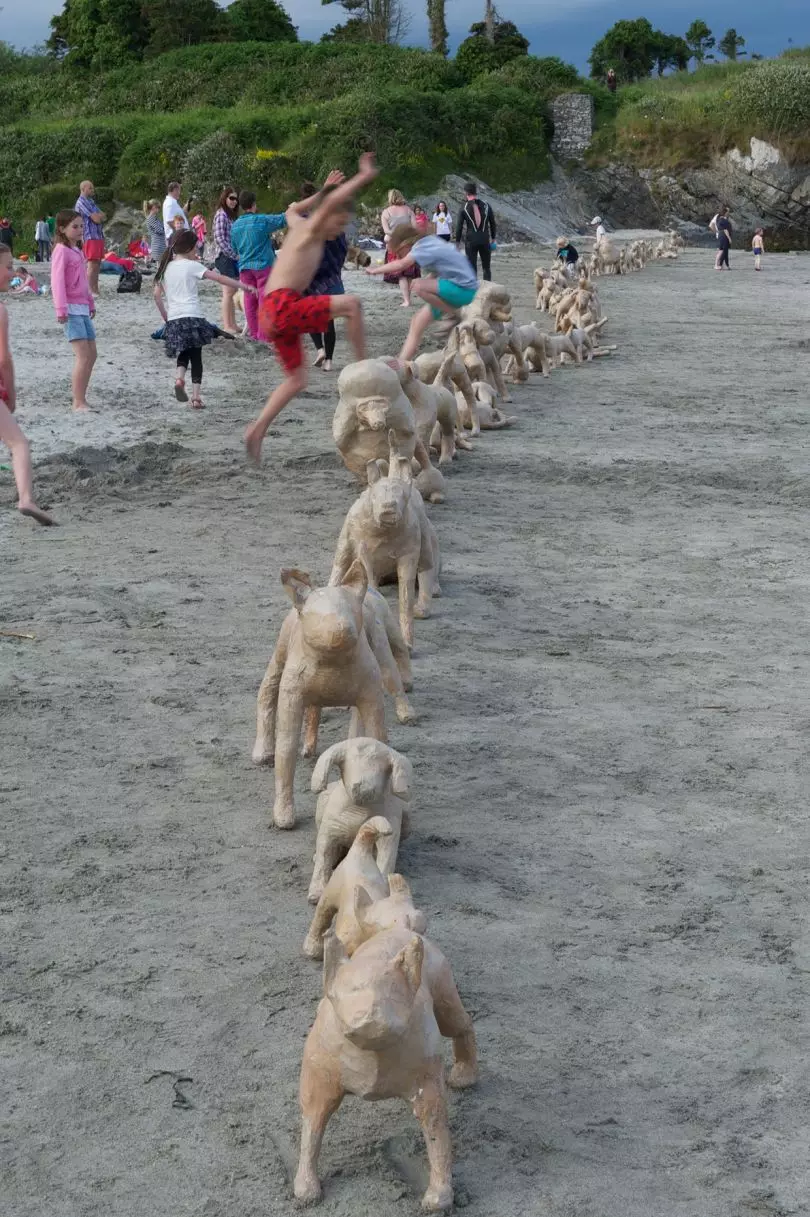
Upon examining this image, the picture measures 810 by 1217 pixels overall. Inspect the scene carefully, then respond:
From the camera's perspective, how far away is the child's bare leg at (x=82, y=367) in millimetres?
14484

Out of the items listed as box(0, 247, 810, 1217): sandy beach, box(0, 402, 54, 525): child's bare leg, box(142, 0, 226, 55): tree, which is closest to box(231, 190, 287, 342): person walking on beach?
box(0, 247, 810, 1217): sandy beach

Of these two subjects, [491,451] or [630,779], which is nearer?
[630,779]

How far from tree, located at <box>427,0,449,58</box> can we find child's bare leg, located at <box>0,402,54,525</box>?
179ft

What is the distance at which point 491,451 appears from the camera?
567 inches

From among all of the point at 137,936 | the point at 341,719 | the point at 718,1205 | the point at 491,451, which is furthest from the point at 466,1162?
the point at 491,451

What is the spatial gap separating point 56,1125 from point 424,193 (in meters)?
44.5

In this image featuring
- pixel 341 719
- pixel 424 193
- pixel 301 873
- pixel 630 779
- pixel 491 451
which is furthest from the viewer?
pixel 424 193

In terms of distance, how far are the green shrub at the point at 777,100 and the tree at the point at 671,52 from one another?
86.9 ft

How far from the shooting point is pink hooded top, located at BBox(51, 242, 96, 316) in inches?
558

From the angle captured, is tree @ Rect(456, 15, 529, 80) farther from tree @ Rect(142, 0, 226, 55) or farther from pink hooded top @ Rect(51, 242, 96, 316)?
pink hooded top @ Rect(51, 242, 96, 316)

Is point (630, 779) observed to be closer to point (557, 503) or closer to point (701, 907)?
point (701, 907)

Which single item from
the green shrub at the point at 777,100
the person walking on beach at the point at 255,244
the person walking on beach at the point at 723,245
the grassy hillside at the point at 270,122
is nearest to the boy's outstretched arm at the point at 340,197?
the person walking on beach at the point at 255,244

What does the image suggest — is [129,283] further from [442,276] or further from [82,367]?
[442,276]

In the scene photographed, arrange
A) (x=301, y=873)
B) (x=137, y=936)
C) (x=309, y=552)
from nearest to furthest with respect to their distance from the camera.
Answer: (x=137, y=936) → (x=301, y=873) → (x=309, y=552)
